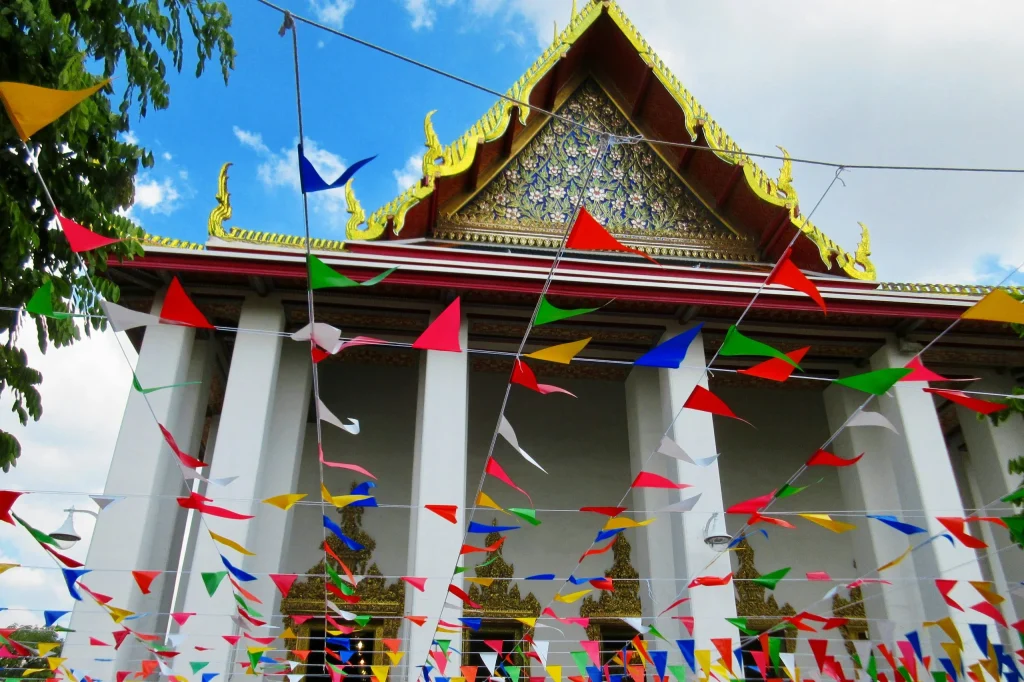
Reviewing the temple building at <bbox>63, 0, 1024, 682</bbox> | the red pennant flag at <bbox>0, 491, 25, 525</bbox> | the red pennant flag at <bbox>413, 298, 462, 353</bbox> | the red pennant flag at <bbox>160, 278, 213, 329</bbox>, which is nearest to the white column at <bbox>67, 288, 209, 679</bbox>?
the temple building at <bbox>63, 0, 1024, 682</bbox>

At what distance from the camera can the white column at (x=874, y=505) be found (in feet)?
20.0

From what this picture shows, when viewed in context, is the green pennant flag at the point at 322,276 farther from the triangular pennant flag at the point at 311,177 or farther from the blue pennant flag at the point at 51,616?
the blue pennant flag at the point at 51,616

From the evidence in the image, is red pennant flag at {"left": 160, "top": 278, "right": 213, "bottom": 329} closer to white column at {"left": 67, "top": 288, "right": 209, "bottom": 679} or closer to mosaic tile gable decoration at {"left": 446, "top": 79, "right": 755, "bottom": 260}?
white column at {"left": 67, "top": 288, "right": 209, "bottom": 679}

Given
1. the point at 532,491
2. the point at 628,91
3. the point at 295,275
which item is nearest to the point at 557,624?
the point at 532,491

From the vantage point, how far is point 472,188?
24.8 ft

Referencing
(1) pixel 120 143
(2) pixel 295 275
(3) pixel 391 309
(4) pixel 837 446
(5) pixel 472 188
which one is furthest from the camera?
(5) pixel 472 188

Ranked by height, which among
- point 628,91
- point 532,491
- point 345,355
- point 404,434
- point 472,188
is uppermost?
point 628,91

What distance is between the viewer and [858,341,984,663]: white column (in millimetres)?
5773

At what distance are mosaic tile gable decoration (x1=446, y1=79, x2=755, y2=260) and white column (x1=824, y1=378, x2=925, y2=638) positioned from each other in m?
1.86

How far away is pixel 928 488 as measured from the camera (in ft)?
19.7

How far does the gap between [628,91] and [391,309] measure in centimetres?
354

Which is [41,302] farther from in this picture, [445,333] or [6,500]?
[445,333]

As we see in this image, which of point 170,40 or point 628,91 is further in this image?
point 628,91

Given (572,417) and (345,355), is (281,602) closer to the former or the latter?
(345,355)
